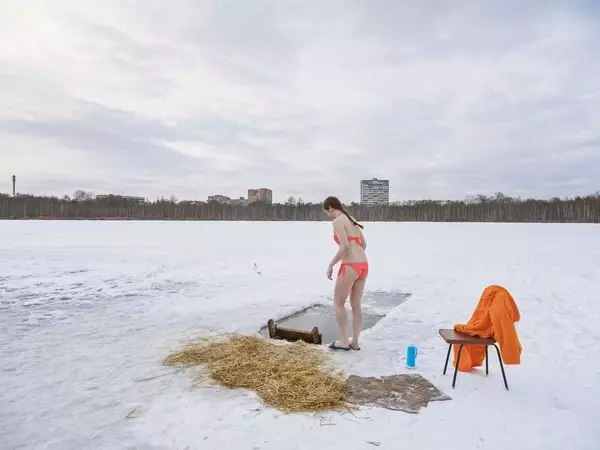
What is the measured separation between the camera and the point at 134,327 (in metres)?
6.56

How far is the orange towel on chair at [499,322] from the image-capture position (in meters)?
4.02

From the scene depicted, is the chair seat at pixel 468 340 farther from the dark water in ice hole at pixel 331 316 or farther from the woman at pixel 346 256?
the dark water in ice hole at pixel 331 316

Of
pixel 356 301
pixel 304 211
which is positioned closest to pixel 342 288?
pixel 356 301

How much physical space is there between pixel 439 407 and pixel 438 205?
9341cm

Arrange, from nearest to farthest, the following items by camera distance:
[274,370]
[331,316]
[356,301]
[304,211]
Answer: [274,370] < [356,301] < [331,316] < [304,211]

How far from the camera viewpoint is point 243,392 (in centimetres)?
417

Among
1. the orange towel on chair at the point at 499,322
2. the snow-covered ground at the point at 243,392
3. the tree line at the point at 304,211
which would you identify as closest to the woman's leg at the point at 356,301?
the snow-covered ground at the point at 243,392

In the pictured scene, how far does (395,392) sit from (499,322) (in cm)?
117

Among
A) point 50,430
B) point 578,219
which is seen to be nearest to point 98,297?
point 50,430

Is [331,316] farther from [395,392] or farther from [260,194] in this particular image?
[260,194]

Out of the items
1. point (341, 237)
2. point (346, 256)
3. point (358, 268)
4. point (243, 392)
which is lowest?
point (243, 392)

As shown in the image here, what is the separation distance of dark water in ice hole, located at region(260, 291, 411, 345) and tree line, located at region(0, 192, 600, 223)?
7721 centimetres

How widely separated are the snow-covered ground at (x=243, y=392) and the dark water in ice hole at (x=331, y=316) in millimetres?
287

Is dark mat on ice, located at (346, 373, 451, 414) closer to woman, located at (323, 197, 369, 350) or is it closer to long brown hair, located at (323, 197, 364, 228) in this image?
woman, located at (323, 197, 369, 350)
